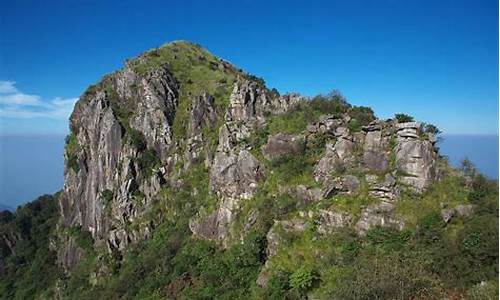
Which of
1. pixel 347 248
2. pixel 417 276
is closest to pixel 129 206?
pixel 347 248

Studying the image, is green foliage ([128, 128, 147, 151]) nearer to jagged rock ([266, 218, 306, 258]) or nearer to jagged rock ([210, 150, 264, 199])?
jagged rock ([210, 150, 264, 199])

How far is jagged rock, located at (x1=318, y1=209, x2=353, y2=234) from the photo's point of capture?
32844 mm

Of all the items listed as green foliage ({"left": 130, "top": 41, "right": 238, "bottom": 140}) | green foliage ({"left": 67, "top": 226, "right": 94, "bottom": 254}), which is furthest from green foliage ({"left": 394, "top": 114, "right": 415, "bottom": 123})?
green foliage ({"left": 67, "top": 226, "right": 94, "bottom": 254})

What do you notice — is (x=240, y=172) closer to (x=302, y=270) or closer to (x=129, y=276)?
(x=302, y=270)

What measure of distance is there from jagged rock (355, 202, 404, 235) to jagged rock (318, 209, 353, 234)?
3.21 ft

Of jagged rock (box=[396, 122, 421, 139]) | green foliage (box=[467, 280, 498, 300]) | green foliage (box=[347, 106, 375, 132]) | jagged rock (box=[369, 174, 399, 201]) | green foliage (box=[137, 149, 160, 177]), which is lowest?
green foliage (box=[467, 280, 498, 300])

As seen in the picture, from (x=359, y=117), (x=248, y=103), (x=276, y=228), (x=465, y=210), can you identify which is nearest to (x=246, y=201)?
(x=276, y=228)

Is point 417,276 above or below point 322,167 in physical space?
below

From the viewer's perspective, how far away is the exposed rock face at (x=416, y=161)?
32.0 metres

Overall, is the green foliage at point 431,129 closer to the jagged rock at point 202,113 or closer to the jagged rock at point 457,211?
the jagged rock at point 457,211

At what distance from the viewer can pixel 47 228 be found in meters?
88.2

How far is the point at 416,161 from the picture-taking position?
107ft

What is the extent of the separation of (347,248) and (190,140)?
32.4m

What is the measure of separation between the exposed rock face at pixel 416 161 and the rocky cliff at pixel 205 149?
0.08 metres
